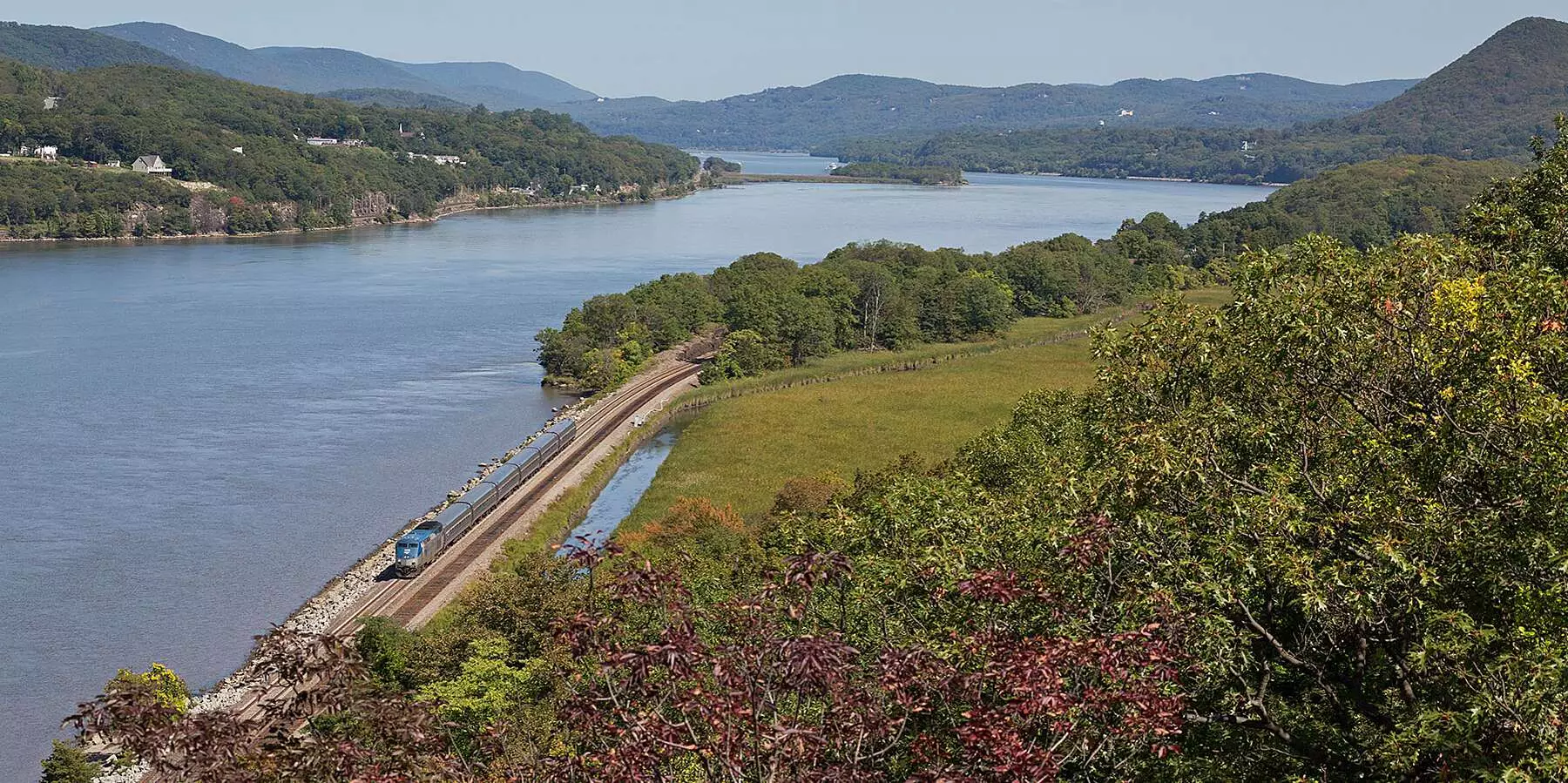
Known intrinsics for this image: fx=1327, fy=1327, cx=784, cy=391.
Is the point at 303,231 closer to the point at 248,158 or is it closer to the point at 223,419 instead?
the point at 248,158

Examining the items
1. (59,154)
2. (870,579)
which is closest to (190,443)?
(870,579)

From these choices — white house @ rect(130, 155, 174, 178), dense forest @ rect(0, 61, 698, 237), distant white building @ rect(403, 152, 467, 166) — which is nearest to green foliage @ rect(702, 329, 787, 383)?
dense forest @ rect(0, 61, 698, 237)

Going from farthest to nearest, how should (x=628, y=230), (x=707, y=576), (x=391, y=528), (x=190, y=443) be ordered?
(x=628, y=230)
(x=190, y=443)
(x=391, y=528)
(x=707, y=576)

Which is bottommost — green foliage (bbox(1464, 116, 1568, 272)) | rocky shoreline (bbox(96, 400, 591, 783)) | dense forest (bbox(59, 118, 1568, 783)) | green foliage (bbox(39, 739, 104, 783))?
rocky shoreline (bbox(96, 400, 591, 783))

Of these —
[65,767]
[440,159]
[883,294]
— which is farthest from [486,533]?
[440,159]

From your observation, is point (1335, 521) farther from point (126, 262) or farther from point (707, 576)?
point (126, 262)

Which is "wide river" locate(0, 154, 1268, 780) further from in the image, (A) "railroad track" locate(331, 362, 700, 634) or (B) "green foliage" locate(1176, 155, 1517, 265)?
(B) "green foliage" locate(1176, 155, 1517, 265)

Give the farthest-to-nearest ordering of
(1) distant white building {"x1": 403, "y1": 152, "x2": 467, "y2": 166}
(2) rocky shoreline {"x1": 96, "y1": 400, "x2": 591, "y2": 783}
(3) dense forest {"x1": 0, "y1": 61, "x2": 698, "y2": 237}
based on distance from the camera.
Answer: (1) distant white building {"x1": 403, "y1": 152, "x2": 467, "y2": 166} < (3) dense forest {"x1": 0, "y1": 61, "x2": 698, "y2": 237} < (2) rocky shoreline {"x1": 96, "y1": 400, "x2": 591, "y2": 783}

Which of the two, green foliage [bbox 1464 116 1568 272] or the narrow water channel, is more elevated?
green foliage [bbox 1464 116 1568 272]
